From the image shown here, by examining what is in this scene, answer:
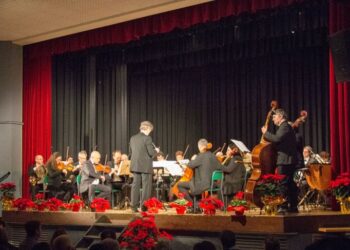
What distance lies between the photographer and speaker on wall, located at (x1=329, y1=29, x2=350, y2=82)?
840cm

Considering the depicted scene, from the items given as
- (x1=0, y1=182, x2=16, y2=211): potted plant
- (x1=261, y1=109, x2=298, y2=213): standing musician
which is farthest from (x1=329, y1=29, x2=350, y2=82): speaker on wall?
(x1=0, y1=182, x2=16, y2=211): potted plant

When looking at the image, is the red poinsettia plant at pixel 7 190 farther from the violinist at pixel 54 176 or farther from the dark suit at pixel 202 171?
the dark suit at pixel 202 171

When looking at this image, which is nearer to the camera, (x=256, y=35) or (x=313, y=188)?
(x=313, y=188)

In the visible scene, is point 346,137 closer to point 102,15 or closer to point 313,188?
point 313,188

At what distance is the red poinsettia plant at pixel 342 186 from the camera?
876cm

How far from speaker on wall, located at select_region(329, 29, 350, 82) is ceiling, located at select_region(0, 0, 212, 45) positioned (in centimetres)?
396

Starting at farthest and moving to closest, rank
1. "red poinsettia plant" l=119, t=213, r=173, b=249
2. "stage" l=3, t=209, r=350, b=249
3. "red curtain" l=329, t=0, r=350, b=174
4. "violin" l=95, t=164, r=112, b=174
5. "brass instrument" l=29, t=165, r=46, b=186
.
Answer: "brass instrument" l=29, t=165, r=46, b=186
"violin" l=95, t=164, r=112, b=174
"red curtain" l=329, t=0, r=350, b=174
"stage" l=3, t=209, r=350, b=249
"red poinsettia plant" l=119, t=213, r=173, b=249

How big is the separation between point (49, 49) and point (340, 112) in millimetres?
7945

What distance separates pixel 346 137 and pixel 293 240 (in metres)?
2.58

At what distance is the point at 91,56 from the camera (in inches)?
602

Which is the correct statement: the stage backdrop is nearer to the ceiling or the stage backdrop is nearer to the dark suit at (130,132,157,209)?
the ceiling

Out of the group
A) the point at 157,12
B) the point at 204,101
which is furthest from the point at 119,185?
the point at 204,101

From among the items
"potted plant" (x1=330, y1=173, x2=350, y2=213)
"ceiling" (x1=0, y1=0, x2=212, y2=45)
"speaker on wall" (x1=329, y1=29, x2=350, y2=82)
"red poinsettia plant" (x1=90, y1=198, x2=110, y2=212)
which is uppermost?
"ceiling" (x1=0, y1=0, x2=212, y2=45)

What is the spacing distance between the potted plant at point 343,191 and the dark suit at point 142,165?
9.92 ft
